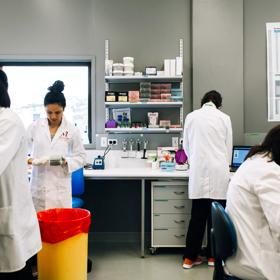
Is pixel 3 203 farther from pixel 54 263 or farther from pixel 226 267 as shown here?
pixel 226 267

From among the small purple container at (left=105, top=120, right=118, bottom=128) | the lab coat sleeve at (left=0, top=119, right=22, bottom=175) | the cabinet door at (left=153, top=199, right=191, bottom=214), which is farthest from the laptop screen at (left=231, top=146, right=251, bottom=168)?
the lab coat sleeve at (left=0, top=119, right=22, bottom=175)

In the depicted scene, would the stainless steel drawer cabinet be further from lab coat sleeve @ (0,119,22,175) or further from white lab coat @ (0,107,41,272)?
lab coat sleeve @ (0,119,22,175)

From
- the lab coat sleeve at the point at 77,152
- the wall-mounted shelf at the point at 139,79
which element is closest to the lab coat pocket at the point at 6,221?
the lab coat sleeve at the point at 77,152

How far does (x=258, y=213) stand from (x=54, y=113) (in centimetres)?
183

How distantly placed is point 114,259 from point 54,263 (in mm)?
1203

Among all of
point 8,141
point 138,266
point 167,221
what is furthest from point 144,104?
point 8,141

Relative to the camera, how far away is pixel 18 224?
5.36 ft

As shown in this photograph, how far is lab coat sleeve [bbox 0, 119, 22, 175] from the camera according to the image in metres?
1.52

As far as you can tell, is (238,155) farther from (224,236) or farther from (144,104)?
(224,236)

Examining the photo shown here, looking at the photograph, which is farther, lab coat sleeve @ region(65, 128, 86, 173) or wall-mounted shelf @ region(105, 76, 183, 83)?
wall-mounted shelf @ region(105, 76, 183, 83)

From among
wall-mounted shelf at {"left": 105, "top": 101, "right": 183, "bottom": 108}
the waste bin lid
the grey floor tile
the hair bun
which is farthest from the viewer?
wall-mounted shelf at {"left": 105, "top": 101, "right": 183, "bottom": 108}

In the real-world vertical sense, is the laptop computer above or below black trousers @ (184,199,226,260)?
above

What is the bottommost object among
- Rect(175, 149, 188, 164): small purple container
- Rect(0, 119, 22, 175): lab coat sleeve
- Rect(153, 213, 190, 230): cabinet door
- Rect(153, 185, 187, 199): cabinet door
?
Rect(153, 213, 190, 230): cabinet door

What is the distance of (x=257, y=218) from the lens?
56.9 inches
